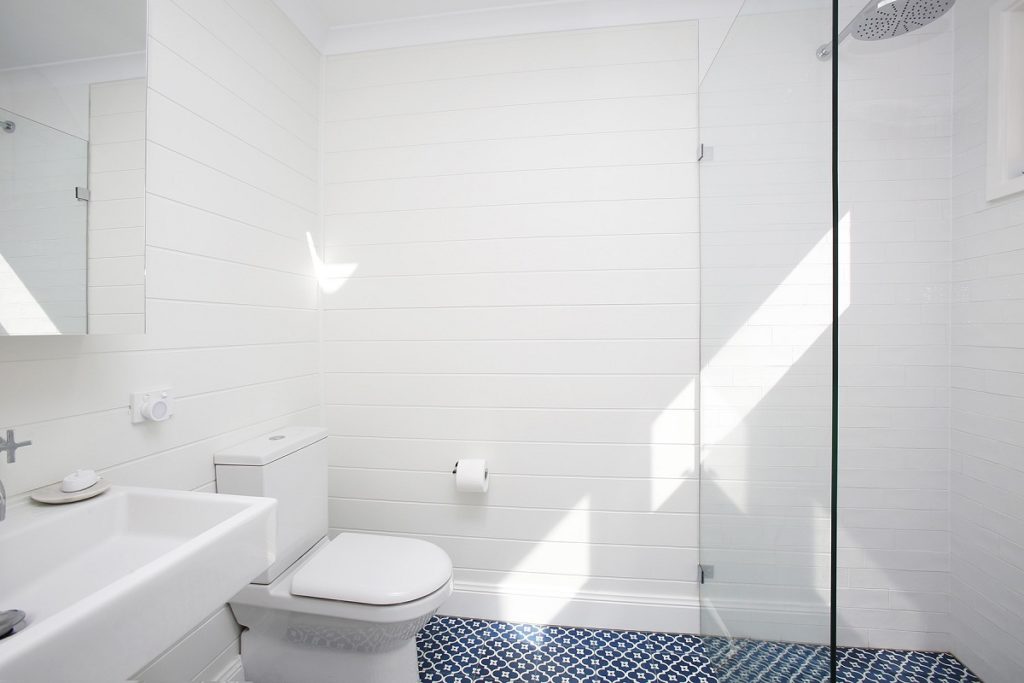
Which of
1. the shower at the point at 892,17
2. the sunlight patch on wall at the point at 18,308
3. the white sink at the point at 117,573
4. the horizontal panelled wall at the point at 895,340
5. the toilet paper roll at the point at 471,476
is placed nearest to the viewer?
the white sink at the point at 117,573

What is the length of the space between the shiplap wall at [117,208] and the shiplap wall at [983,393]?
2190 millimetres

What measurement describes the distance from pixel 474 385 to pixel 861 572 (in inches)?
58.5

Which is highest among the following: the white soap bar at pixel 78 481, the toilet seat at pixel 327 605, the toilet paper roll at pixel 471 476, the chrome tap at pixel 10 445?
the chrome tap at pixel 10 445

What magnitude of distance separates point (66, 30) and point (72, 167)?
1.02 ft

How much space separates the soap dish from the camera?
37.5 inches

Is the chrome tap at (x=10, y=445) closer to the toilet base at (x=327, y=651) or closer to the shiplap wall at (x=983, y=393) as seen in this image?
the toilet base at (x=327, y=651)

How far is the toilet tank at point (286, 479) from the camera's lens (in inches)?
55.2

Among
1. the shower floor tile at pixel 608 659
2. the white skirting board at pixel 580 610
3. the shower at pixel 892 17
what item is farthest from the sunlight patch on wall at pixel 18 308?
the shower at pixel 892 17

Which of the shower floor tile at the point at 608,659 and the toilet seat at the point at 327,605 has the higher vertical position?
the toilet seat at the point at 327,605

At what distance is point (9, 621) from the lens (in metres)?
0.71

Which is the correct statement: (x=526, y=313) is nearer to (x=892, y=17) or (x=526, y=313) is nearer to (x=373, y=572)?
(x=373, y=572)

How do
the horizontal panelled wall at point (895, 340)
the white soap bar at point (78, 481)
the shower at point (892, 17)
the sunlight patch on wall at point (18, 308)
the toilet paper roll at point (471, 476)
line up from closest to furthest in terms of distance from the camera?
the sunlight patch on wall at point (18, 308), the white soap bar at point (78, 481), the shower at point (892, 17), the horizontal panelled wall at point (895, 340), the toilet paper roll at point (471, 476)

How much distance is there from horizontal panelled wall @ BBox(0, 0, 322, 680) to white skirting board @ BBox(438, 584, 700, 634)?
3.02ft

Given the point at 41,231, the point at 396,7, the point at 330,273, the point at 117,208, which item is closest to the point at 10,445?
the point at 41,231
